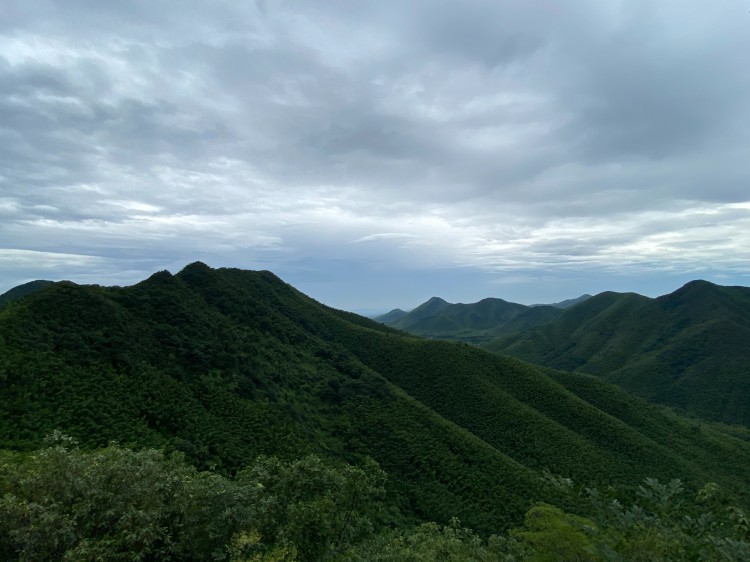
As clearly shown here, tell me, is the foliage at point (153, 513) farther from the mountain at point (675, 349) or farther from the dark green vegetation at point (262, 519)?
the mountain at point (675, 349)

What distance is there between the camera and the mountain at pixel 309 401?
104 ft

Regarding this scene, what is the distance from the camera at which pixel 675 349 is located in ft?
456

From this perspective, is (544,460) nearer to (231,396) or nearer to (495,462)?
(495,462)

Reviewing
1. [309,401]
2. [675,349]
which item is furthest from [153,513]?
[675,349]

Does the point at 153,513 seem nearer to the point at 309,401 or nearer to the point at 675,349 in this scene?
the point at 309,401

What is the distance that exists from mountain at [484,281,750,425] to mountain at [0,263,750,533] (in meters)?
46.3

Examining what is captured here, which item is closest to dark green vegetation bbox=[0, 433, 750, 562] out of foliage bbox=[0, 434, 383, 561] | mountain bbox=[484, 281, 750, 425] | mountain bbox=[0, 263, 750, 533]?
foliage bbox=[0, 434, 383, 561]

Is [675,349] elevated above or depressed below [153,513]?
below

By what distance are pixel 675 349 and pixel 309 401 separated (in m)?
141

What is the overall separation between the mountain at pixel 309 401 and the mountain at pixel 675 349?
46307 millimetres

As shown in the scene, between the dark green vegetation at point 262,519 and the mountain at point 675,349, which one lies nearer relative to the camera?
the dark green vegetation at point 262,519

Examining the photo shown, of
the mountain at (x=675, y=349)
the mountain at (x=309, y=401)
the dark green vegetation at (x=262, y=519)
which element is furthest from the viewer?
the mountain at (x=675, y=349)

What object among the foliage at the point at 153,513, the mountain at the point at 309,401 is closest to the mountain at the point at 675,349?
the mountain at the point at 309,401

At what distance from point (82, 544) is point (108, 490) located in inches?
113
